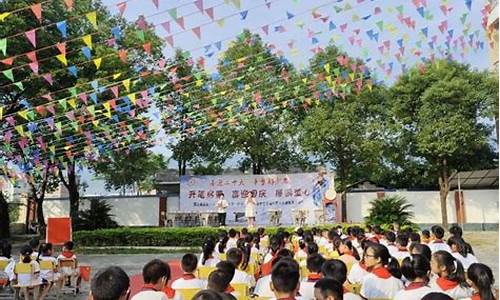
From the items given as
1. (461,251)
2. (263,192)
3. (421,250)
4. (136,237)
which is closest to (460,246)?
(461,251)

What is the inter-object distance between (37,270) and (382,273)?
5.10 meters

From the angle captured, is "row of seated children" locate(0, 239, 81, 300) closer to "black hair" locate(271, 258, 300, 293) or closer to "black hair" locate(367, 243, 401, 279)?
"black hair" locate(367, 243, 401, 279)

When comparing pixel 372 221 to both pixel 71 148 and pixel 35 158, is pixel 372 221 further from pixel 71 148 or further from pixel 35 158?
pixel 35 158

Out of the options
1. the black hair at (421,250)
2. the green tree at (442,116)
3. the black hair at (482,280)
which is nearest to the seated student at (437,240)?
the black hair at (421,250)

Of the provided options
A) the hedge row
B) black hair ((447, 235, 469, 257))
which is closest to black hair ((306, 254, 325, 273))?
black hair ((447, 235, 469, 257))

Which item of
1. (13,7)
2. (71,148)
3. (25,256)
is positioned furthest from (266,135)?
(25,256)

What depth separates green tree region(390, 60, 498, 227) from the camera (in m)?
17.4

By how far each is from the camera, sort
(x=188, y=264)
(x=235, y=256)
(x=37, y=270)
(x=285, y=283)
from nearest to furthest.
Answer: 1. (x=285, y=283)
2. (x=188, y=264)
3. (x=235, y=256)
4. (x=37, y=270)

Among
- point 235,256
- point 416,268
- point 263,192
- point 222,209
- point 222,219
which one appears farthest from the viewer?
point 263,192

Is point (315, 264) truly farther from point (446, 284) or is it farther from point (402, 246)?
point (402, 246)

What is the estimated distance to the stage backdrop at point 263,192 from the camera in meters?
19.0

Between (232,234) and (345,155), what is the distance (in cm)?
1121

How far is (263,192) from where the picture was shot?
19.5 metres

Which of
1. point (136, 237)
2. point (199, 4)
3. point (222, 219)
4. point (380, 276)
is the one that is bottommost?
point (136, 237)
